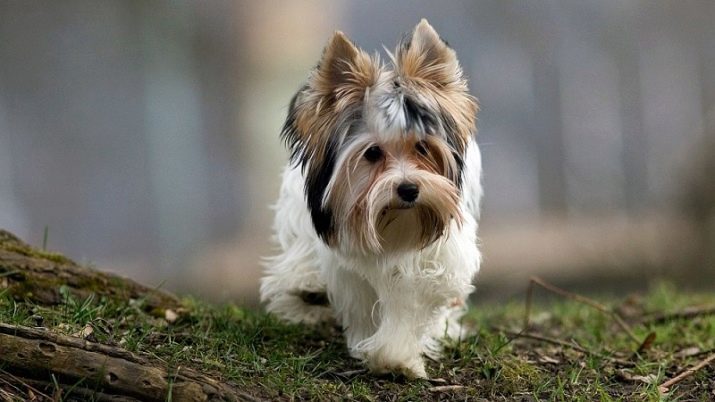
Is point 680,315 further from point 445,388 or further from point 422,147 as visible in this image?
point 422,147

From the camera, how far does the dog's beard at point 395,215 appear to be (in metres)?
4.95

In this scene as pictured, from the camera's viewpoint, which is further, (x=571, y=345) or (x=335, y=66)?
(x=571, y=345)

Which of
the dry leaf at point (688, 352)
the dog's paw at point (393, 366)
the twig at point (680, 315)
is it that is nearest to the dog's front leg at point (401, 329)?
the dog's paw at point (393, 366)

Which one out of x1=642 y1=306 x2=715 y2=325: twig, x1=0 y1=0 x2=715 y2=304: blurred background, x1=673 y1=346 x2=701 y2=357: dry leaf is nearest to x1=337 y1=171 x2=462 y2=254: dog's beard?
x1=673 y1=346 x2=701 y2=357: dry leaf

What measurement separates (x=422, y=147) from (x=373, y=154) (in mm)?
241

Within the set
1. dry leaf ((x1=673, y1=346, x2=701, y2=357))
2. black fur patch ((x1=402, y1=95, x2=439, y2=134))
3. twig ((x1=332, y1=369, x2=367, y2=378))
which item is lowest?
dry leaf ((x1=673, y1=346, x2=701, y2=357))

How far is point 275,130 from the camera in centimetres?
1519

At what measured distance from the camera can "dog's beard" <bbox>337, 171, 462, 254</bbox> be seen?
495 cm

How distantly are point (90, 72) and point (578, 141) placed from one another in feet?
23.2

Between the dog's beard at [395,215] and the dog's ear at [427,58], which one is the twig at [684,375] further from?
the dog's ear at [427,58]

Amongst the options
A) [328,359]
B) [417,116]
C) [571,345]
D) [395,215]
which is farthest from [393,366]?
[571,345]

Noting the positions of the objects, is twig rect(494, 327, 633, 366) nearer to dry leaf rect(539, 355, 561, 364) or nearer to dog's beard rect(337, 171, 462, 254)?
dry leaf rect(539, 355, 561, 364)

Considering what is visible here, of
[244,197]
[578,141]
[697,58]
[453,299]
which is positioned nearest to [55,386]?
[453,299]

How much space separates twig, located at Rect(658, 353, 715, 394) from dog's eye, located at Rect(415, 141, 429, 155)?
162 cm
